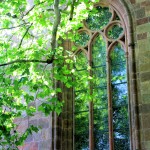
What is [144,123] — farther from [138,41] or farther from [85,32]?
[85,32]

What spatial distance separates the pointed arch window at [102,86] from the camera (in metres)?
9.05

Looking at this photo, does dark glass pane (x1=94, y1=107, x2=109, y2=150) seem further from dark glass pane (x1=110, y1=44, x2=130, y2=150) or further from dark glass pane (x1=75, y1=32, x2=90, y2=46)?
dark glass pane (x1=75, y1=32, x2=90, y2=46)

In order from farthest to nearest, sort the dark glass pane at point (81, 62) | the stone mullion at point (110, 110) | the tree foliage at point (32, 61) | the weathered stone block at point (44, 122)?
the dark glass pane at point (81, 62)
the weathered stone block at point (44, 122)
the stone mullion at point (110, 110)
the tree foliage at point (32, 61)

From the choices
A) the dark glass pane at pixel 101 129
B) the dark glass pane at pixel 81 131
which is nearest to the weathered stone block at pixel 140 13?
the dark glass pane at pixel 101 129

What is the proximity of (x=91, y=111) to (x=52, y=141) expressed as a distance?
41.1 inches

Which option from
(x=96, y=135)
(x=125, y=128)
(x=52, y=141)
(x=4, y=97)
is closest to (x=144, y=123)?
(x=125, y=128)

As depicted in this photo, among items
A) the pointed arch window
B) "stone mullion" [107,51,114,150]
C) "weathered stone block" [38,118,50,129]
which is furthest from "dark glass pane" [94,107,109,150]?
"weathered stone block" [38,118,50,129]

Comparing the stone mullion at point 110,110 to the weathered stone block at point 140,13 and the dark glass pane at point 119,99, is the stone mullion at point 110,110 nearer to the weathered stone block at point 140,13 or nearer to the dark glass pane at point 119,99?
the dark glass pane at point 119,99

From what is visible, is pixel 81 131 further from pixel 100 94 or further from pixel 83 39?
pixel 83 39

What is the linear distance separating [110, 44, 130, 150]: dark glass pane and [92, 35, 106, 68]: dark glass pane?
255 millimetres

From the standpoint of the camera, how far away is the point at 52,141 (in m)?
9.32

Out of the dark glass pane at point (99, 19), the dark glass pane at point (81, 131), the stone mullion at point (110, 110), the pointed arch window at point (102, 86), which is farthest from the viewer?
the dark glass pane at point (99, 19)

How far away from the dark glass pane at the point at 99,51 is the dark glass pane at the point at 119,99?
255 millimetres

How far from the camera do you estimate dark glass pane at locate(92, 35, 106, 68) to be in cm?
989
